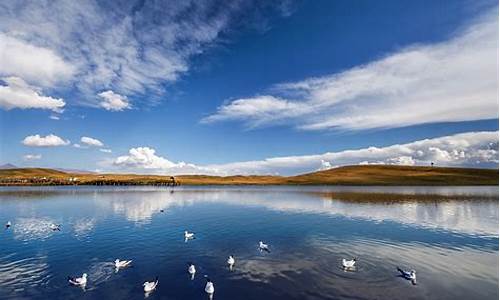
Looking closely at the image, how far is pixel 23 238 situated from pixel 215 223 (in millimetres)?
22406

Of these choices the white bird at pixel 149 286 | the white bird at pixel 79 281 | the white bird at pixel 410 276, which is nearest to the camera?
the white bird at pixel 149 286

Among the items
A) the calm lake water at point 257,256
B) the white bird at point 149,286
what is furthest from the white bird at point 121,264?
the white bird at point 149,286

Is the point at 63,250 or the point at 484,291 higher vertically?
the point at 63,250

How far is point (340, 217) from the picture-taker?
5088 centimetres

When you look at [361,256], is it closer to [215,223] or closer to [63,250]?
Answer: [215,223]

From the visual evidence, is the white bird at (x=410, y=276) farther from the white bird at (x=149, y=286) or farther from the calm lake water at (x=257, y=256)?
the white bird at (x=149, y=286)

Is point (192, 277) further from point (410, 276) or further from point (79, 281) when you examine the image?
point (410, 276)

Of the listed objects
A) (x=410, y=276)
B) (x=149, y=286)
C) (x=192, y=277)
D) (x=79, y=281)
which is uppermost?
(x=79, y=281)

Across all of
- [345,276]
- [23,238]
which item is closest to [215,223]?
[23,238]

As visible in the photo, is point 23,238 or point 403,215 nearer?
point 23,238

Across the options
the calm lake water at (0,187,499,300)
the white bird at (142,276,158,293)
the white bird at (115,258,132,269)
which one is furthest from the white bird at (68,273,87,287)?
the white bird at (142,276,158,293)

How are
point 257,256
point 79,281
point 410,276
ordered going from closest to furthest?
point 79,281 → point 410,276 → point 257,256

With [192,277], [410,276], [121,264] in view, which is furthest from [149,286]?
[410,276]

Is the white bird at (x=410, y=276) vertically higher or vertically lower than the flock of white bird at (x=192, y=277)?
lower
